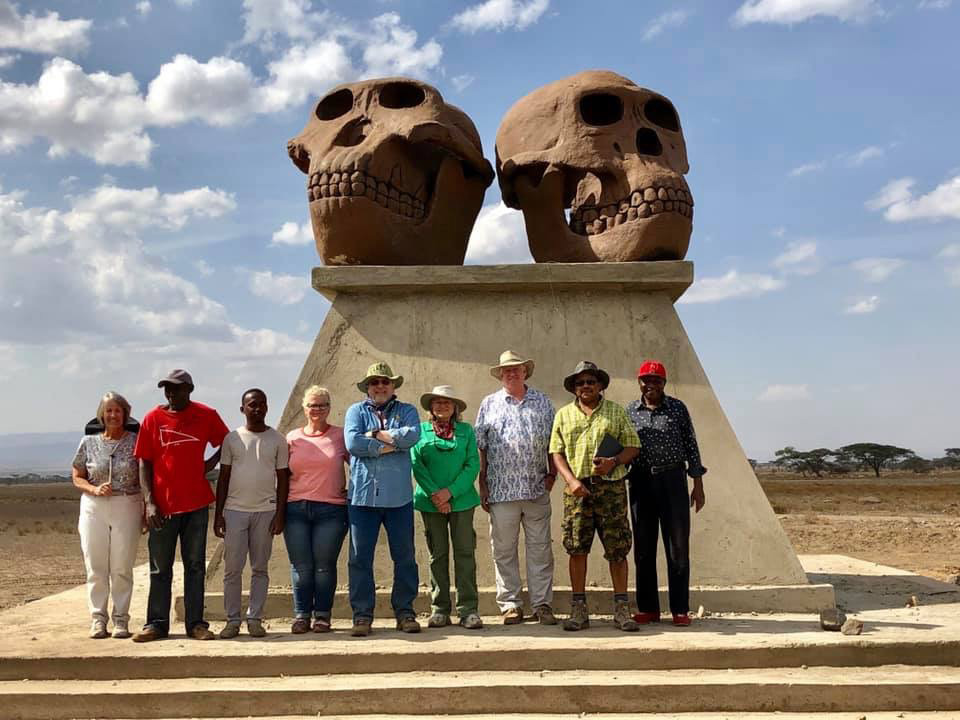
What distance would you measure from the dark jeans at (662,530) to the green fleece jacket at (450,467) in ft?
3.25

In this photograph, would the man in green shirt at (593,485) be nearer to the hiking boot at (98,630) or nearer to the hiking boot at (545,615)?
the hiking boot at (545,615)

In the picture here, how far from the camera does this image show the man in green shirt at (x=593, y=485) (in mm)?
5355

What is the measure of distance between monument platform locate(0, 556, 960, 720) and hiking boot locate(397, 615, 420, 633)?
0.06 meters

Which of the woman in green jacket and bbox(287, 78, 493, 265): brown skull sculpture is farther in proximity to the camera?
bbox(287, 78, 493, 265): brown skull sculpture

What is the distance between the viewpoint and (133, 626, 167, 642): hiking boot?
5.38 metres

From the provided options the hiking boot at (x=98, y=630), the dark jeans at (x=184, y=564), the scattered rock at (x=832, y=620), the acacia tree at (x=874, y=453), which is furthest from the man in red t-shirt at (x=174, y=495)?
the acacia tree at (x=874, y=453)

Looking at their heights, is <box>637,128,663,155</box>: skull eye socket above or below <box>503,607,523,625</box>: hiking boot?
above

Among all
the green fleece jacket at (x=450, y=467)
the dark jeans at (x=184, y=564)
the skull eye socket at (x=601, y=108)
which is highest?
the skull eye socket at (x=601, y=108)

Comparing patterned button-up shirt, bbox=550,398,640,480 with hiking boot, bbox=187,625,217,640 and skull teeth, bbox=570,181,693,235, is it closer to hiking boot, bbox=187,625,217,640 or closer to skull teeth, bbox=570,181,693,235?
skull teeth, bbox=570,181,693,235

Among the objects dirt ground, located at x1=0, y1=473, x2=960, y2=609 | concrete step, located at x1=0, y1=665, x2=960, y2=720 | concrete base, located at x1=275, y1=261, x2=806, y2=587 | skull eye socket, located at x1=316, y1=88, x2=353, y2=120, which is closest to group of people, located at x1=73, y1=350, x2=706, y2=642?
concrete step, located at x1=0, y1=665, x2=960, y2=720

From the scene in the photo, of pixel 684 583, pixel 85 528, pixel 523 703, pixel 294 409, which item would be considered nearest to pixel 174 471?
pixel 85 528

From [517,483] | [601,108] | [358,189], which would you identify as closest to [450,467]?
[517,483]

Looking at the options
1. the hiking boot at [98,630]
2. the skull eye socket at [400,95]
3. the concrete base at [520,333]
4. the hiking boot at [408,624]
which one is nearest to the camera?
the hiking boot at [408,624]

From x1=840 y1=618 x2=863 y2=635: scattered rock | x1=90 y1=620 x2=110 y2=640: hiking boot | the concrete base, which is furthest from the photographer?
the concrete base
